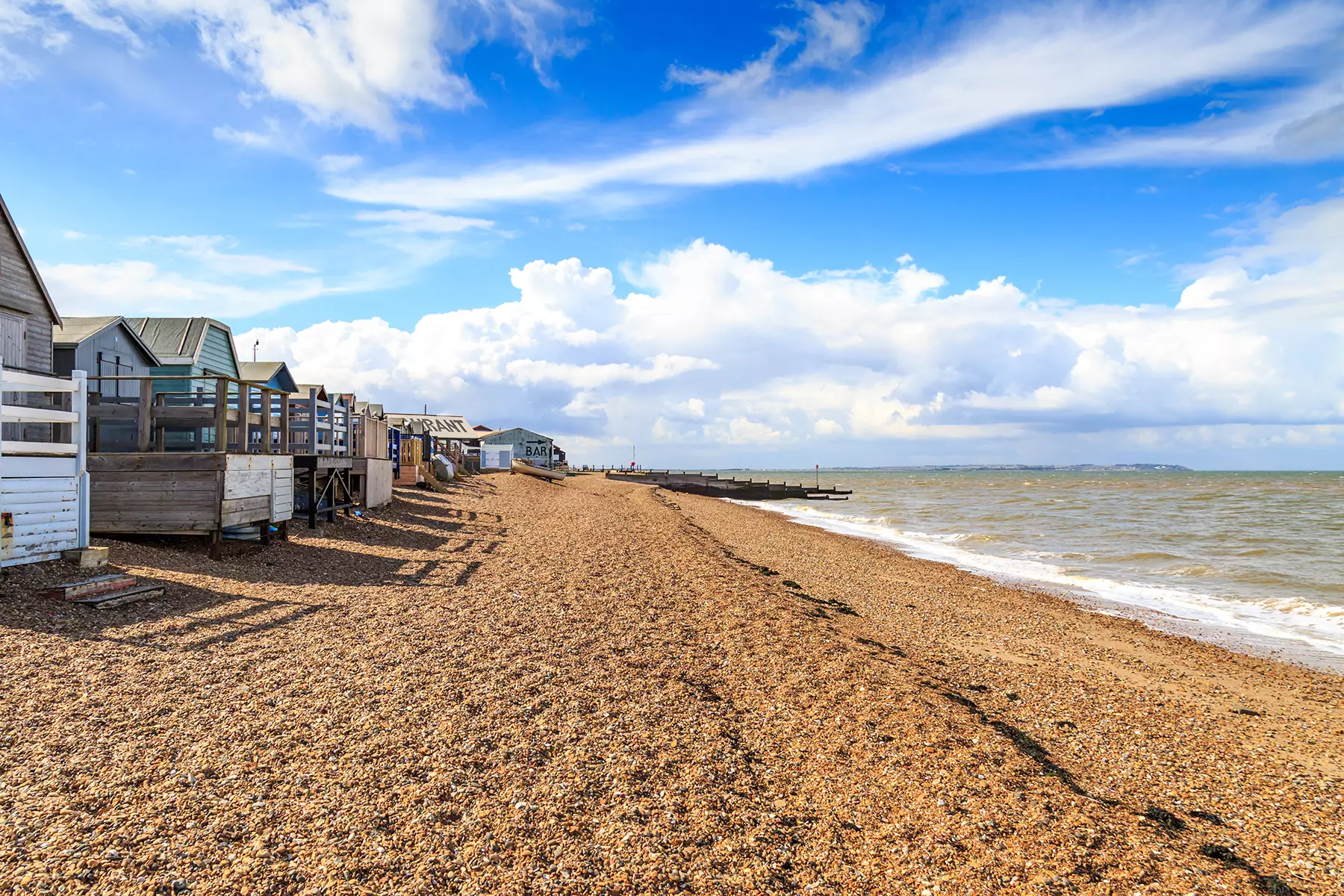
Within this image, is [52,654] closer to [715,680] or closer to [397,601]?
[397,601]

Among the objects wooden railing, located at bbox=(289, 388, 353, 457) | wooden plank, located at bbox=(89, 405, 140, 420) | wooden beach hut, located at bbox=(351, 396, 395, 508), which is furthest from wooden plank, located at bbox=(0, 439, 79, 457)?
wooden beach hut, located at bbox=(351, 396, 395, 508)

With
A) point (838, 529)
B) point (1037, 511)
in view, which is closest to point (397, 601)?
point (838, 529)

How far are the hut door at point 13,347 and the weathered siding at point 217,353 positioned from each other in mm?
8946

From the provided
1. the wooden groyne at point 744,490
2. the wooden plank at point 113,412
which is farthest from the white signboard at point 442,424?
the wooden plank at point 113,412

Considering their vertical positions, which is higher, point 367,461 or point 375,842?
point 367,461

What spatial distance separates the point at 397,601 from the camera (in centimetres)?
943

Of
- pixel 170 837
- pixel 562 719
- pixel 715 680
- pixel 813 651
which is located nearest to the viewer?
pixel 170 837

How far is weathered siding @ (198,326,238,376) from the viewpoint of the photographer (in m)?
25.8

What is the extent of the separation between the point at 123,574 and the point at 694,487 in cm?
5627

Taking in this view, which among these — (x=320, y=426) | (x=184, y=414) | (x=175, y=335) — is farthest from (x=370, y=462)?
(x=175, y=335)

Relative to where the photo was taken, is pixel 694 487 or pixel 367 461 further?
pixel 694 487

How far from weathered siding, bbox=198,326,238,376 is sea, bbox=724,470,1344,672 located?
25811 mm

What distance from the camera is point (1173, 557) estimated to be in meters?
20.9

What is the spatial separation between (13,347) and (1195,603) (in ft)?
86.4
